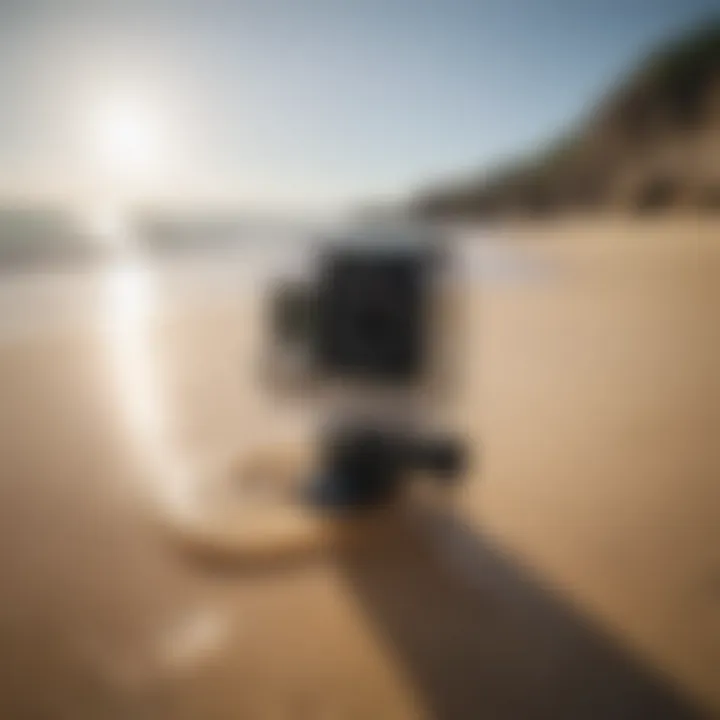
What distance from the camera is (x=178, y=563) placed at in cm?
109

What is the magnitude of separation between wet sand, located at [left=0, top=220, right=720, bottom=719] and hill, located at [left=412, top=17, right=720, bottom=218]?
76 cm

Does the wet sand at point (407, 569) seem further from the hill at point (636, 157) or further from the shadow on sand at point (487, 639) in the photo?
the hill at point (636, 157)

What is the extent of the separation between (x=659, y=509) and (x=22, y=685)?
1.04 metres

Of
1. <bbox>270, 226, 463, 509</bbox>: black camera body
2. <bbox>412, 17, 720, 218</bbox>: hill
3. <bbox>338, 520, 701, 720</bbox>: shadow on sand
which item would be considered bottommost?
<bbox>338, 520, 701, 720</bbox>: shadow on sand

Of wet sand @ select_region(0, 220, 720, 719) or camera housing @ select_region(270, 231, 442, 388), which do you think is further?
camera housing @ select_region(270, 231, 442, 388)

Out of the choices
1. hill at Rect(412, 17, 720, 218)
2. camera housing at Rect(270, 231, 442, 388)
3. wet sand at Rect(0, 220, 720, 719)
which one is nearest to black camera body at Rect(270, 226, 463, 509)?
camera housing at Rect(270, 231, 442, 388)

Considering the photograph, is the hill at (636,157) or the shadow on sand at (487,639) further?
the hill at (636,157)

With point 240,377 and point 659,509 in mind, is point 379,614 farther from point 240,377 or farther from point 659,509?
point 240,377

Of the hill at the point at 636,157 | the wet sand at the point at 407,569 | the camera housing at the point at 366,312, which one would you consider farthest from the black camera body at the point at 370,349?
the hill at the point at 636,157

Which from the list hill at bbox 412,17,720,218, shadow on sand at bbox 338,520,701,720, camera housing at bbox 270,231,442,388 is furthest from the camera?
hill at bbox 412,17,720,218

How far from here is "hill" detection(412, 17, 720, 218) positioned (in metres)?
2.28

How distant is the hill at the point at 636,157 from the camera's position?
7.49 feet

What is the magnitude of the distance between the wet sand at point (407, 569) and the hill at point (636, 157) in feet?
2.48

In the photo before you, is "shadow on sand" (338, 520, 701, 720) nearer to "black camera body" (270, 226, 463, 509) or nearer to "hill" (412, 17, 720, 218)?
"black camera body" (270, 226, 463, 509)
